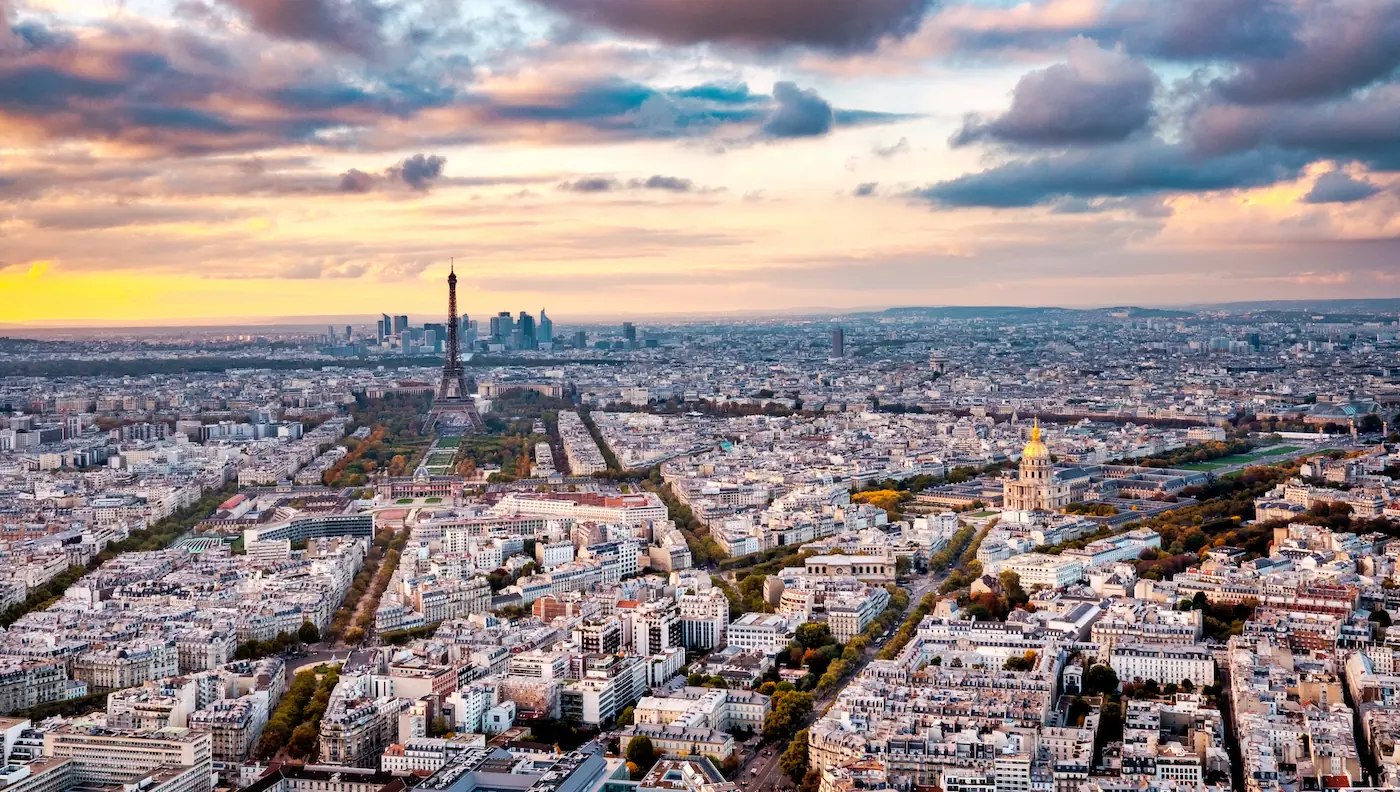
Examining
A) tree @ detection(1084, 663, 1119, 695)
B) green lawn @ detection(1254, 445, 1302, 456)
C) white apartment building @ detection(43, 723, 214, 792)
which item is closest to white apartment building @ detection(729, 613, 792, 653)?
tree @ detection(1084, 663, 1119, 695)

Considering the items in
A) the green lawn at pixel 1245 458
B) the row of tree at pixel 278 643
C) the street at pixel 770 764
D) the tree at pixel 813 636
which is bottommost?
the street at pixel 770 764

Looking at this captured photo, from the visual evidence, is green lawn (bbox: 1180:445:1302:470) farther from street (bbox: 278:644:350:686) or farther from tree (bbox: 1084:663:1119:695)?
street (bbox: 278:644:350:686)

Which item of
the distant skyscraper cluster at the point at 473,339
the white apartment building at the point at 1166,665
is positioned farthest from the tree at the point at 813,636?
the distant skyscraper cluster at the point at 473,339

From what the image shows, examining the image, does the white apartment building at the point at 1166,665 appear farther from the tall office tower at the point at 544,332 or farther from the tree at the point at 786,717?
the tall office tower at the point at 544,332

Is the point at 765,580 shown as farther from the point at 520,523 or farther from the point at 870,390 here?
the point at 870,390

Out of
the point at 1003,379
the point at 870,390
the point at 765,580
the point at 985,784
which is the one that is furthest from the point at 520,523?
the point at 1003,379

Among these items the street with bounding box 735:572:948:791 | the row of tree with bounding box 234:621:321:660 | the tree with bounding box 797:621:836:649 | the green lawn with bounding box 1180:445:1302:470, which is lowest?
the street with bounding box 735:572:948:791

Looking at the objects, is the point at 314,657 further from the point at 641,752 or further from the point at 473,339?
the point at 473,339
